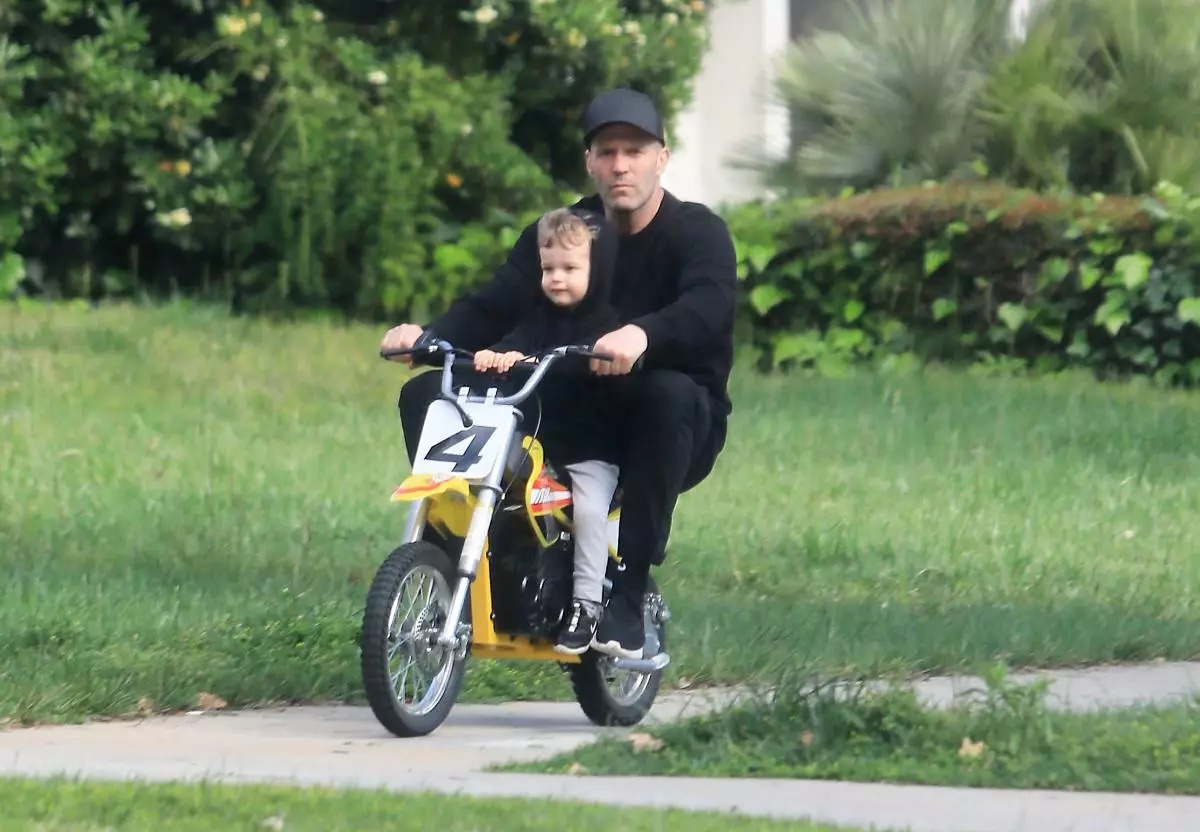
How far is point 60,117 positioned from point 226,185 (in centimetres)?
119

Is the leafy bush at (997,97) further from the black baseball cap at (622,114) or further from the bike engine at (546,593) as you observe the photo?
the bike engine at (546,593)

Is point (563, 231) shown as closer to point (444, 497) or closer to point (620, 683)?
point (444, 497)

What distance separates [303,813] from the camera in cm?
457

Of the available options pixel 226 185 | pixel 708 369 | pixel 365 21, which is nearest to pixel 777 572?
pixel 708 369

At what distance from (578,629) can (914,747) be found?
1.02 metres

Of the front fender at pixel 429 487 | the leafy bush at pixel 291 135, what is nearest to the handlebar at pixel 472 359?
the front fender at pixel 429 487

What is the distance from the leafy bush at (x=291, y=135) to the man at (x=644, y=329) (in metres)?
8.35

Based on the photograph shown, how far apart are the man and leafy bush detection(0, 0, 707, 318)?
835cm

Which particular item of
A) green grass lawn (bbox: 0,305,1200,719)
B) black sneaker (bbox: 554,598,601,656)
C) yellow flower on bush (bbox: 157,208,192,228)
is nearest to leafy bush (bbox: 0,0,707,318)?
yellow flower on bush (bbox: 157,208,192,228)

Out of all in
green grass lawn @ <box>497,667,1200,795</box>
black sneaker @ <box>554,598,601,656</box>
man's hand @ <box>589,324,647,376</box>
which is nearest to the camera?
green grass lawn @ <box>497,667,1200,795</box>

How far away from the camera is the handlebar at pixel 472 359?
5824 mm

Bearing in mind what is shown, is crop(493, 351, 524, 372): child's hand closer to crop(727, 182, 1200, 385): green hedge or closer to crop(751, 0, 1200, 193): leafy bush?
crop(727, 182, 1200, 385): green hedge

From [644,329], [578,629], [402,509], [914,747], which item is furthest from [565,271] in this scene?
[402,509]

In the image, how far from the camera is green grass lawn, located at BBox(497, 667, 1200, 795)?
16.9 feet
